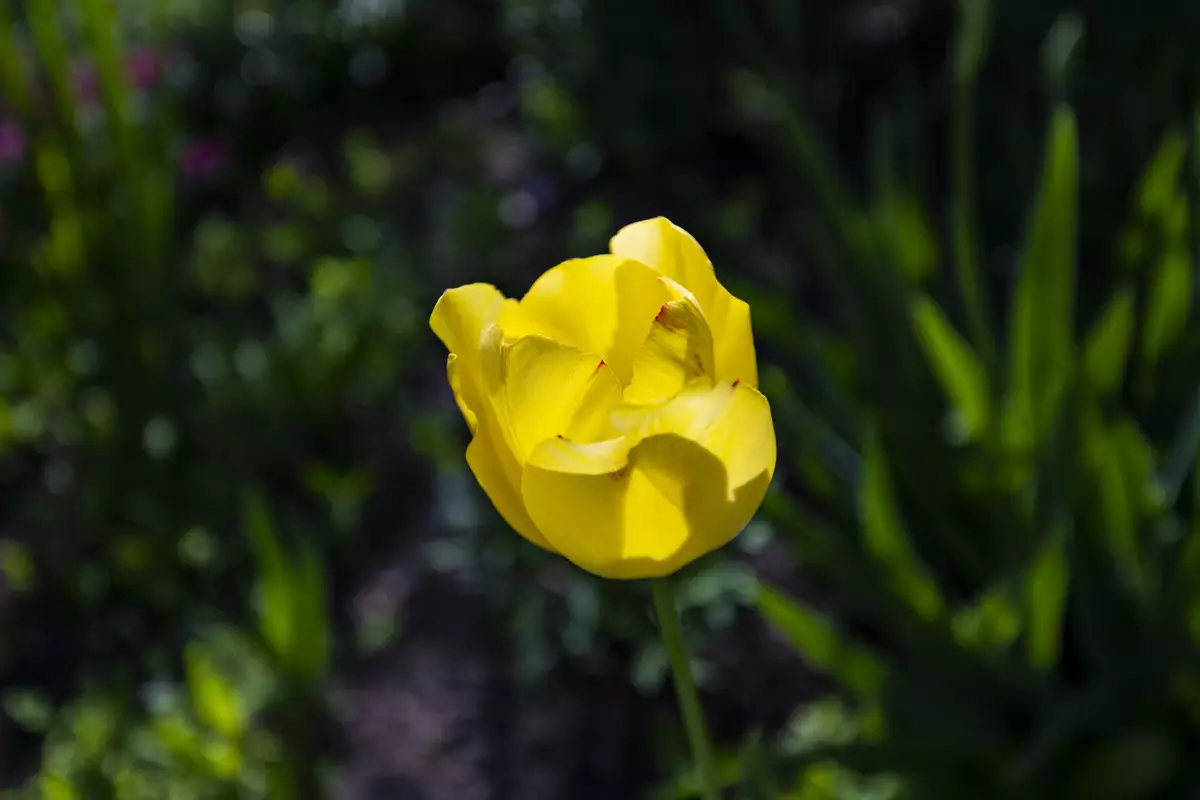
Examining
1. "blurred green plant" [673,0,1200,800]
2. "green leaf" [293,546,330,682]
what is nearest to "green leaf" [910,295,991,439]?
"blurred green plant" [673,0,1200,800]

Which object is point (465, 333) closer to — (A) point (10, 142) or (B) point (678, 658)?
(B) point (678, 658)

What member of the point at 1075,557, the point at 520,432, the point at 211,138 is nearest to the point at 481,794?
the point at 1075,557

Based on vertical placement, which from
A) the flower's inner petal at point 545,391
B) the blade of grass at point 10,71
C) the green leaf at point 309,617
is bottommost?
the green leaf at point 309,617

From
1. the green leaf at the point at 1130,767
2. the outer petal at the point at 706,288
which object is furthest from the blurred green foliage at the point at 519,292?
the outer petal at the point at 706,288

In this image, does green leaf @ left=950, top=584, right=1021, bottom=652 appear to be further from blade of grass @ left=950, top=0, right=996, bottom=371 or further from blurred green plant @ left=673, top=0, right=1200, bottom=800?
blade of grass @ left=950, top=0, right=996, bottom=371

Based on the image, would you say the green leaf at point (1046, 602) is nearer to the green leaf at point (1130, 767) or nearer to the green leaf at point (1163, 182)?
the green leaf at point (1130, 767)

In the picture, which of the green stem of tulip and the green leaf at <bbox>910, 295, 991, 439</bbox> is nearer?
the green stem of tulip

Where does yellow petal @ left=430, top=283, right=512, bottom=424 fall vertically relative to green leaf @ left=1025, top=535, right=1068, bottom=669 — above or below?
above

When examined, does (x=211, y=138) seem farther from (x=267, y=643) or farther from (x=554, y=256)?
(x=267, y=643)
